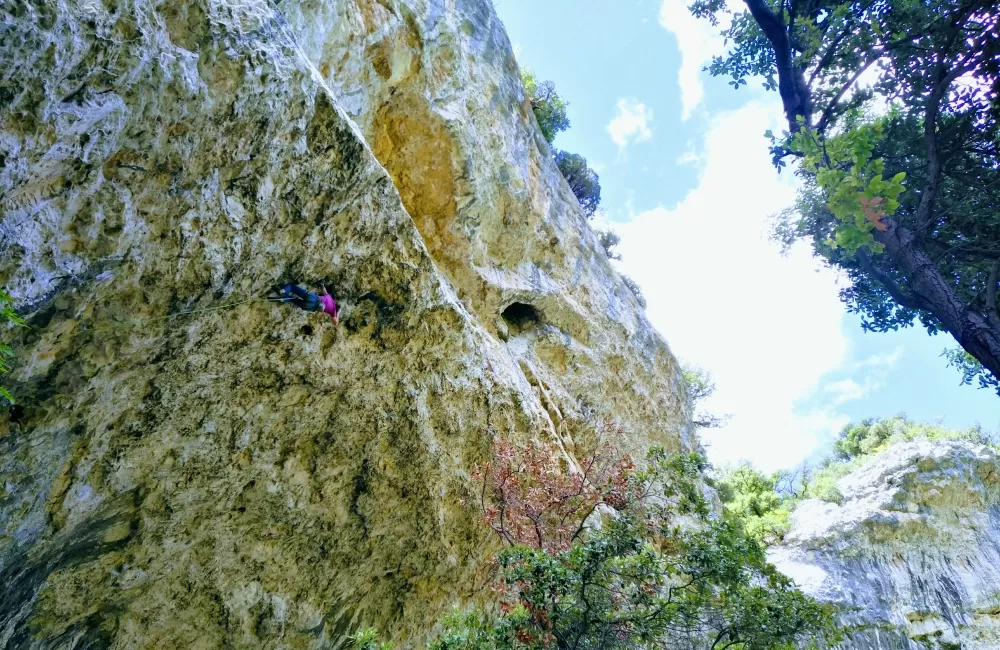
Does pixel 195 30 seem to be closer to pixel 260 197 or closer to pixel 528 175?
pixel 260 197

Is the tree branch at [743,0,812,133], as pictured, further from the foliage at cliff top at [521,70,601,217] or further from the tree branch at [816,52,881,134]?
the foliage at cliff top at [521,70,601,217]

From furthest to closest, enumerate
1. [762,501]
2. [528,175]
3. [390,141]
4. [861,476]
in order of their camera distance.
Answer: [762,501] → [861,476] → [528,175] → [390,141]

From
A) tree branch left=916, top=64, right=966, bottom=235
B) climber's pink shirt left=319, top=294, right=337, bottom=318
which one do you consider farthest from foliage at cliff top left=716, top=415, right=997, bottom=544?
climber's pink shirt left=319, top=294, right=337, bottom=318

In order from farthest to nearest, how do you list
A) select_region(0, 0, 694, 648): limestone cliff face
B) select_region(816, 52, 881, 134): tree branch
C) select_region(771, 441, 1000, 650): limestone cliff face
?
select_region(771, 441, 1000, 650): limestone cliff face, select_region(816, 52, 881, 134): tree branch, select_region(0, 0, 694, 648): limestone cliff face

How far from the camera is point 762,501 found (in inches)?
727

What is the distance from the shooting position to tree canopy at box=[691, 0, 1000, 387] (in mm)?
5719

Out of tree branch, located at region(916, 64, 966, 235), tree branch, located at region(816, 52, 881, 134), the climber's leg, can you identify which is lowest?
the climber's leg

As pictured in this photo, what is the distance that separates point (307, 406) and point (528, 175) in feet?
21.9

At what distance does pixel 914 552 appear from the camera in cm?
1298

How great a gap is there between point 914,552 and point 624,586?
1254cm

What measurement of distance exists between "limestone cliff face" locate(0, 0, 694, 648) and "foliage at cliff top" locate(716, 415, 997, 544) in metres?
10.4

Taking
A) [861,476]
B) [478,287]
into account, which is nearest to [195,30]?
[478,287]

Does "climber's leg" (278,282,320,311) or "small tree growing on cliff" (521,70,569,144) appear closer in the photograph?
"climber's leg" (278,282,320,311)

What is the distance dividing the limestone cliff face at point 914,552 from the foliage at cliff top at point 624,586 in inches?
340
